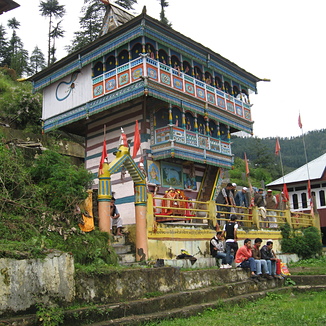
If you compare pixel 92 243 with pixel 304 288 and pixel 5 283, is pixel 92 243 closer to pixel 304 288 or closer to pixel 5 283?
pixel 5 283

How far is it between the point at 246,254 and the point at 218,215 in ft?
17.5

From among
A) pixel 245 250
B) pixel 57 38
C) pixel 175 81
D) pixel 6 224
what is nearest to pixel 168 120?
pixel 175 81

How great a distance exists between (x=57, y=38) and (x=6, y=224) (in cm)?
4519

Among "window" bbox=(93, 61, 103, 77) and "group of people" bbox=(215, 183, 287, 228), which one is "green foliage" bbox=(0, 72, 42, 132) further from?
"group of people" bbox=(215, 183, 287, 228)

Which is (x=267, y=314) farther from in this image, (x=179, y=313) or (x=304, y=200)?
(x=304, y=200)

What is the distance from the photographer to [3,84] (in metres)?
34.1

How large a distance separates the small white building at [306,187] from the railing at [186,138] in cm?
978

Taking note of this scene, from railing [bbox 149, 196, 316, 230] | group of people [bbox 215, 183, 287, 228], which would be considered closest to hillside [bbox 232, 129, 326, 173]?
group of people [bbox 215, 183, 287, 228]

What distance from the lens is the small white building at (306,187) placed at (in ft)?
90.7

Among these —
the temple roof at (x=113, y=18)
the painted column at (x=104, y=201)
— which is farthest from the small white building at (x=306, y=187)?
the painted column at (x=104, y=201)

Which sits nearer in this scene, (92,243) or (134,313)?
(134,313)

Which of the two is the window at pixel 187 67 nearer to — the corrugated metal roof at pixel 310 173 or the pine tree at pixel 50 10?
the corrugated metal roof at pixel 310 173

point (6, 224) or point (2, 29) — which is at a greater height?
point (2, 29)

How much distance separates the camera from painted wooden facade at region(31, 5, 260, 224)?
17000 mm
